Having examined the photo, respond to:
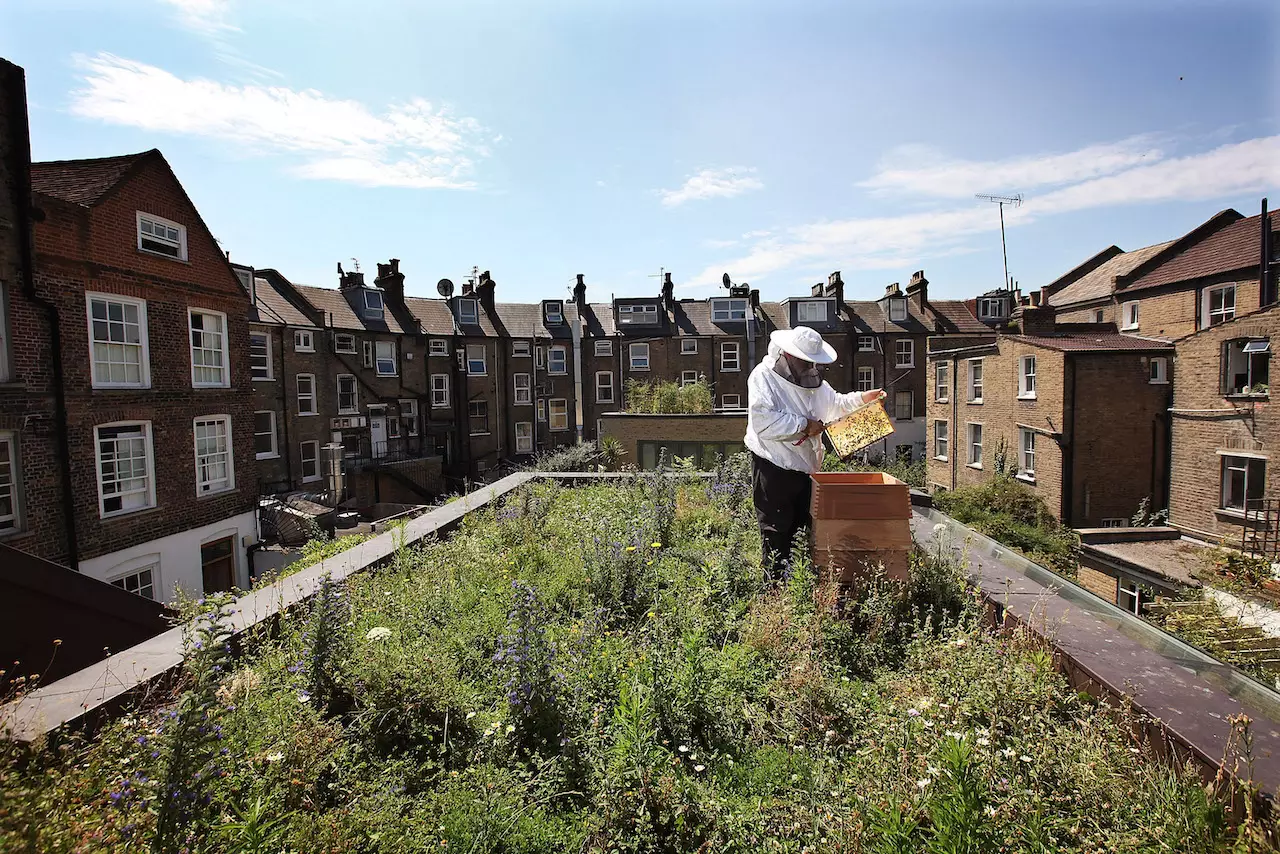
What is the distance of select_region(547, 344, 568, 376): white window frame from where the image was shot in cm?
3703

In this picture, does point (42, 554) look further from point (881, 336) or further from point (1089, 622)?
point (881, 336)

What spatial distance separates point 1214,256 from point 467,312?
36.1 meters

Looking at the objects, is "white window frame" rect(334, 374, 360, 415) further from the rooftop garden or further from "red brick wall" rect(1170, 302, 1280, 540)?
"red brick wall" rect(1170, 302, 1280, 540)

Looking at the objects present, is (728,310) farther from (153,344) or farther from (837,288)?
(153,344)

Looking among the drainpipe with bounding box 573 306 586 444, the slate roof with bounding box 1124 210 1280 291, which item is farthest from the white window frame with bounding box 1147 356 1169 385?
the drainpipe with bounding box 573 306 586 444

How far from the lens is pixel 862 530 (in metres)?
4.12

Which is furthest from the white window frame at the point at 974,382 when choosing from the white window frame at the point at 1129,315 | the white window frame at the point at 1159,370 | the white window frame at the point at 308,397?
the white window frame at the point at 308,397

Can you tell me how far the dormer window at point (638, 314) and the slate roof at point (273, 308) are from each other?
16898mm

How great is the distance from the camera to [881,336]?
122 feet

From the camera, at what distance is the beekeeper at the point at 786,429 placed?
481cm

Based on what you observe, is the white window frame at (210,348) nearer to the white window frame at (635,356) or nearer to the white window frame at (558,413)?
the white window frame at (558,413)

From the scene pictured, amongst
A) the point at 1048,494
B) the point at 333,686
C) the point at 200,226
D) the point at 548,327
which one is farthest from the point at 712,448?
the point at 548,327

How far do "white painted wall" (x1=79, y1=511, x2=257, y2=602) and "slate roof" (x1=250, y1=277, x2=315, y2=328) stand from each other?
12950 millimetres

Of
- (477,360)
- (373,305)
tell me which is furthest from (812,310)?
(373,305)
